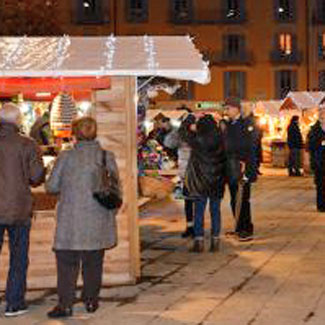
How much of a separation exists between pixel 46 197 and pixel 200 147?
205 cm

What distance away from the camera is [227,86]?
162 feet

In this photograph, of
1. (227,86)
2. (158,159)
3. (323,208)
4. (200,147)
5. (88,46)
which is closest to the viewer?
(88,46)

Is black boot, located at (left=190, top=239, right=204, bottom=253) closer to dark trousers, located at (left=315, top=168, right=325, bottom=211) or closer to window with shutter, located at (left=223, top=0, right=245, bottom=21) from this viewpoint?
dark trousers, located at (left=315, top=168, right=325, bottom=211)

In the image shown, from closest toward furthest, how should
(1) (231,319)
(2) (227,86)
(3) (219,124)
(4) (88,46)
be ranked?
(1) (231,319), (4) (88,46), (3) (219,124), (2) (227,86)

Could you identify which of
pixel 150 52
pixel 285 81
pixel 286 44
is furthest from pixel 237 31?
pixel 150 52

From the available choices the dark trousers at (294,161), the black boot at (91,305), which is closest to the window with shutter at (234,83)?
the dark trousers at (294,161)

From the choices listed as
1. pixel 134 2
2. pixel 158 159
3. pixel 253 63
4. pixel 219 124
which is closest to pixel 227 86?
pixel 253 63

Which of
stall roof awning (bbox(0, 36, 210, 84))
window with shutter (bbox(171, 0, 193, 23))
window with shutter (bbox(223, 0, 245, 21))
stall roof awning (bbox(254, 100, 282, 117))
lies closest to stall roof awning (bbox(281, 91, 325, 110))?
stall roof awning (bbox(254, 100, 282, 117))

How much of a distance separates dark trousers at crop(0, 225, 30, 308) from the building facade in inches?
1668

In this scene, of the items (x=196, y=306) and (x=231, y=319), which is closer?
(x=231, y=319)

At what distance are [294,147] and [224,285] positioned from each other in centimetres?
1620

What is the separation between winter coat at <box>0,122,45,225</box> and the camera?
7047mm

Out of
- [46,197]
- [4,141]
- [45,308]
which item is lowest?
[45,308]

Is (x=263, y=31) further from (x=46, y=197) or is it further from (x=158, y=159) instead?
(x=46, y=197)
